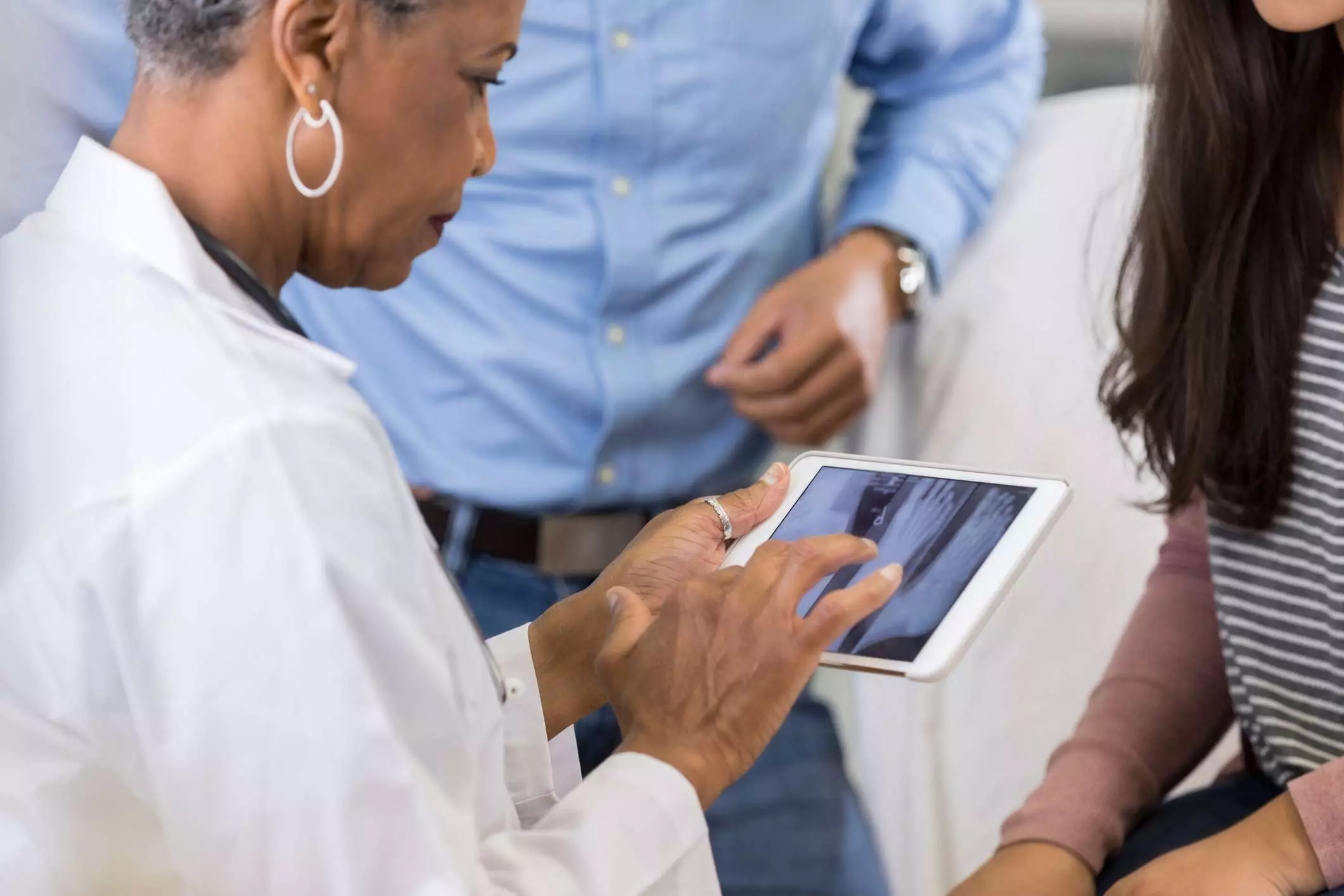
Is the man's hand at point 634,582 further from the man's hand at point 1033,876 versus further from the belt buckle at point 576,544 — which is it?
the belt buckle at point 576,544

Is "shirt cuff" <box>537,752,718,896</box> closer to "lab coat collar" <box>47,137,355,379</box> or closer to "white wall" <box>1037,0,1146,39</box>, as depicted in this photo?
"lab coat collar" <box>47,137,355,379</box>

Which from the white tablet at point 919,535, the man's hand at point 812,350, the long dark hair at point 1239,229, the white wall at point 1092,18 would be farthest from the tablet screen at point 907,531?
the white wall at point 1092,18

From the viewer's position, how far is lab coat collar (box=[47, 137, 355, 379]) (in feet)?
1.89

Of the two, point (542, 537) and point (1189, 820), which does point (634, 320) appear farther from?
point (1189, 820)

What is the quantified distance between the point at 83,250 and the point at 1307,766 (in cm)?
74

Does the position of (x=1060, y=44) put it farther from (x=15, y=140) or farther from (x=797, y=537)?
(x=15, y=140)

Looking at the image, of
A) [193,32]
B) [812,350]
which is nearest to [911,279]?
[812,350]

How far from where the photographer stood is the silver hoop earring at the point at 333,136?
60 cm

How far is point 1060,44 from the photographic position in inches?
67.4

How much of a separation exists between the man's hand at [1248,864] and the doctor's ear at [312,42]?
1.98 feet

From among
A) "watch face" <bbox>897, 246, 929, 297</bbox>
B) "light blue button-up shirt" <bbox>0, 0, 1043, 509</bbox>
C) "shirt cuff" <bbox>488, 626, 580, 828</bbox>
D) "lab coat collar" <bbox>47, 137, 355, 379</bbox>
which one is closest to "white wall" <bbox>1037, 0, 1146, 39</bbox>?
"light blue button-up shirt" <bbox>0, 0, 1043, 509</bbox>

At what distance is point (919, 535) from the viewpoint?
748 millimetres

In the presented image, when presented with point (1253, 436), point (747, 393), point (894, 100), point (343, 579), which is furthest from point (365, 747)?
point (894, 100)

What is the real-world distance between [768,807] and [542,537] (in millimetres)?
297
